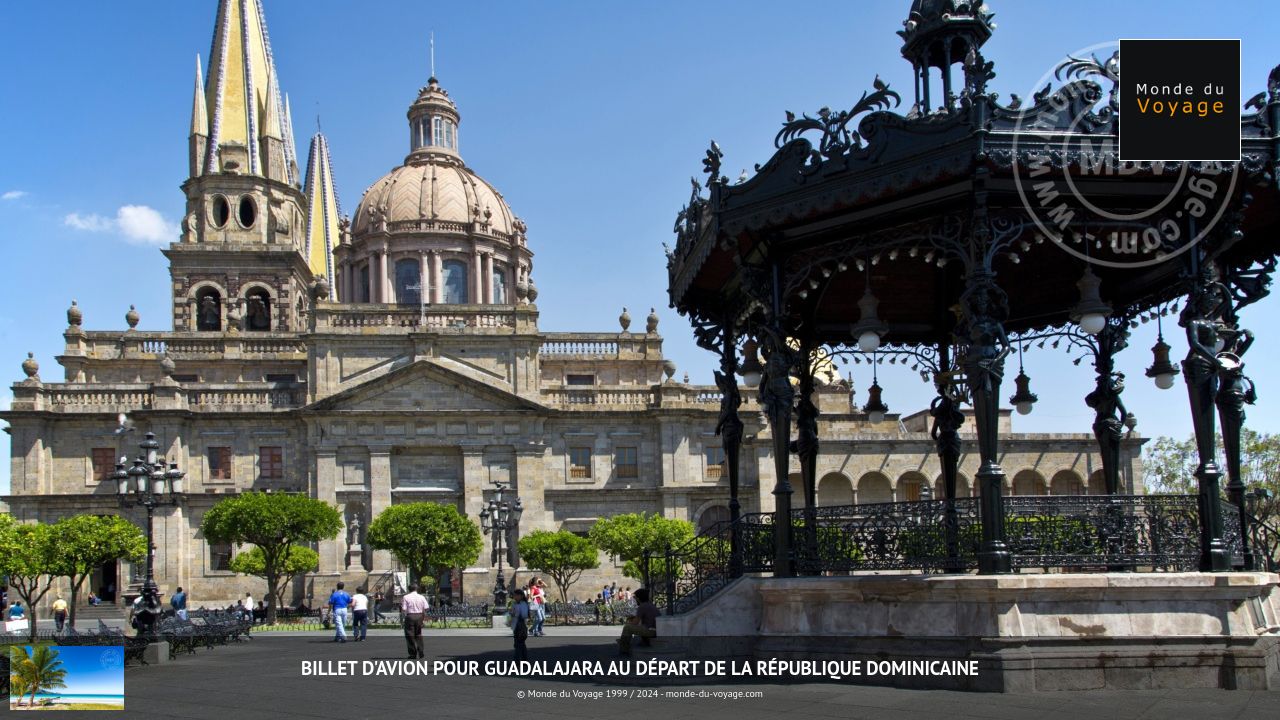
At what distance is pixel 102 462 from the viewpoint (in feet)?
153

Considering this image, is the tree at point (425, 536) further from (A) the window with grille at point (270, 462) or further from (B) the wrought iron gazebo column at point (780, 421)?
(B) the wrought iron gazebo column at point (780, 421)

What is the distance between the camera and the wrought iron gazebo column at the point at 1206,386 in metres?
10.2

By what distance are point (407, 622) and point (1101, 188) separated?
38.8 feet

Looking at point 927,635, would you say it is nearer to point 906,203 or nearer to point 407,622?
point 906,203

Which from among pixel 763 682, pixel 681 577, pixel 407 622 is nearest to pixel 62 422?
pixel 407 622

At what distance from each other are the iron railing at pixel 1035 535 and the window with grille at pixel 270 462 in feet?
128

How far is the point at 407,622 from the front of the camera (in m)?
17.6

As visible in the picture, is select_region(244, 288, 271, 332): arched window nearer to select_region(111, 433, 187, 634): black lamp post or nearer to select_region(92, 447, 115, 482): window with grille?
select_region(92, 447, 115, 482): window with grille

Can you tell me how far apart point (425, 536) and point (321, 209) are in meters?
60.4

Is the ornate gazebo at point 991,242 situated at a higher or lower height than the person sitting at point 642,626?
higher

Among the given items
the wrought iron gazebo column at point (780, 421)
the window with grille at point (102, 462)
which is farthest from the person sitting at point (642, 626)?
the window with grille at point (102, 462)

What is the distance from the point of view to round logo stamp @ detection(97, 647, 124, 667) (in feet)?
39.2

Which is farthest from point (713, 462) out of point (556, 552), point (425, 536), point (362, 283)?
point (362, 283)

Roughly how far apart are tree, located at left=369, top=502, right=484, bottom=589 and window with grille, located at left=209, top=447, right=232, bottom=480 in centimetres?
1007
